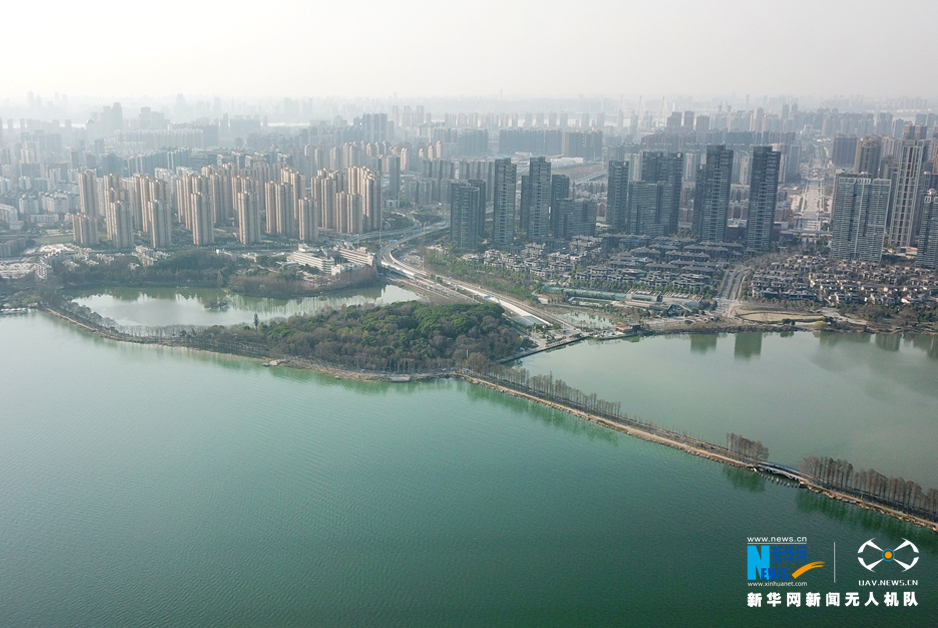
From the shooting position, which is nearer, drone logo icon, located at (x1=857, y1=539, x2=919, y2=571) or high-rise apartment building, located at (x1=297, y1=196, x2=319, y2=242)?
drone logo icon, located at (x1=857, y1=539, x2=919, y2=571)

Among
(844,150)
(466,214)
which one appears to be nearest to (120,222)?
(466,214)

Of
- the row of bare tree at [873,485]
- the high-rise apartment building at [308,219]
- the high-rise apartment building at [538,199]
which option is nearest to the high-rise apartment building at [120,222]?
the high-rise apartment building at [308,219]

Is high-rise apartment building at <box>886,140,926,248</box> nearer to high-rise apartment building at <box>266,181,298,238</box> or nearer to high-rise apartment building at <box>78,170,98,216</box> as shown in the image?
high-rise apartment building at <box>266,181,298,238</box>

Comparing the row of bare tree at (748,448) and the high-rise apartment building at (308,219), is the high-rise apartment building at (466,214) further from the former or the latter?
the row of bare tree at (748,448)

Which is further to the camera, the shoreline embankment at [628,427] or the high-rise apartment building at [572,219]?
the high-rise apartment building at [572,219]

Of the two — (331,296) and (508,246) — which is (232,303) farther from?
(508,246)

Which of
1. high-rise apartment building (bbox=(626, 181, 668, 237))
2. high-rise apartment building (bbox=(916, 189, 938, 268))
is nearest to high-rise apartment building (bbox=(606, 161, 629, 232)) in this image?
high-rise apartment building (bbox=(626, 181, 668, 237))
